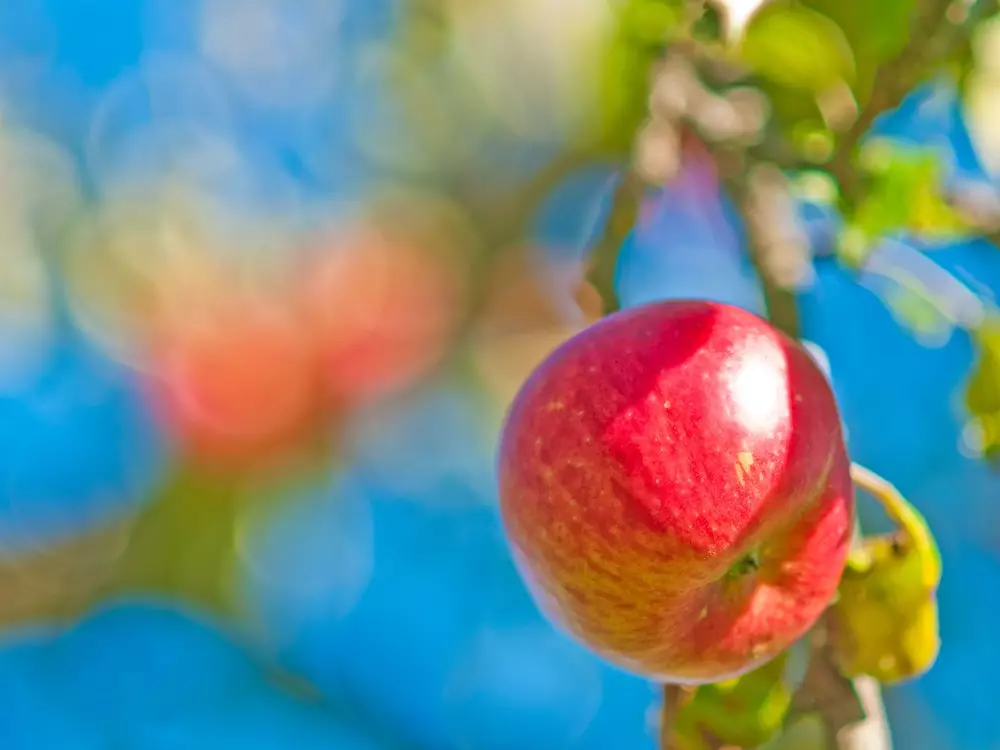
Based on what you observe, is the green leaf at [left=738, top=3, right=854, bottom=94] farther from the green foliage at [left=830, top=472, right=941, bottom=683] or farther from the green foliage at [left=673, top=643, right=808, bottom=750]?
the green foliage at [left=673, top=643, right=808, bottom=750]

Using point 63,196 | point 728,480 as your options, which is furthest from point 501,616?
point 728,480

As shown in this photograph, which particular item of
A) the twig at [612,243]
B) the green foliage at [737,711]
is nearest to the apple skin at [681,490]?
the green foliage at [737,711]

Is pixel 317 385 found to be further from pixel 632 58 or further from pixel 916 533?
pixel 916 533

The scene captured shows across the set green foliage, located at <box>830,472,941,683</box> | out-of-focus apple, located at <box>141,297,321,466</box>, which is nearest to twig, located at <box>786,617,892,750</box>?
green foliage, located at <box>830,472,941,683</box>

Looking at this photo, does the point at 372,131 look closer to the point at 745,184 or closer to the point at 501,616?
the point at 501,616

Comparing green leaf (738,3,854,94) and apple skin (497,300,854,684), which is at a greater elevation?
green leaf (738,3,854,94)

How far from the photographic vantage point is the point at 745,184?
898 millimetres

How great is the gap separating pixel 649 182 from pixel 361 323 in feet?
4.69

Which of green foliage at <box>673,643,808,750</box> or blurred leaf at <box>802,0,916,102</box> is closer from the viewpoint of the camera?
green foliage at <box>673,643,808,750</box>

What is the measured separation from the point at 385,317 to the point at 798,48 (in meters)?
1.38

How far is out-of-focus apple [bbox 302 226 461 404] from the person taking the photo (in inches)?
85.5

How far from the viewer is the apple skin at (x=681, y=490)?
577 millimetres

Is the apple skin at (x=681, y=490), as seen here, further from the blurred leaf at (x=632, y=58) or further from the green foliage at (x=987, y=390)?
the blurred leaf at (x=632, y=58)

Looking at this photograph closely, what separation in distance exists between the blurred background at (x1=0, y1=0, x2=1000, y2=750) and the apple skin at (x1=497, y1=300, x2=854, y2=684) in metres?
1.16
